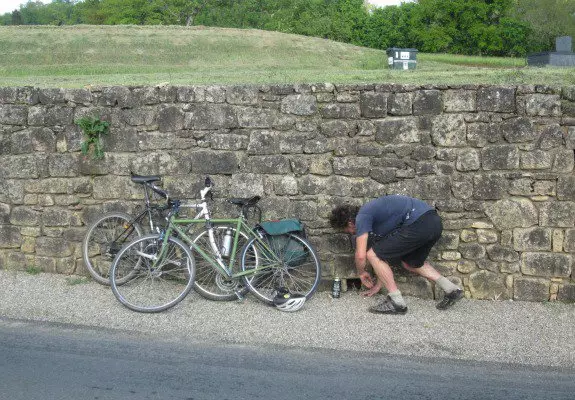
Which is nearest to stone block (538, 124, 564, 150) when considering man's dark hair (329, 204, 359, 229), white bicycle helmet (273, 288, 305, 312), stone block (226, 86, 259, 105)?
man's dark hair (329, 204, 359, 229)

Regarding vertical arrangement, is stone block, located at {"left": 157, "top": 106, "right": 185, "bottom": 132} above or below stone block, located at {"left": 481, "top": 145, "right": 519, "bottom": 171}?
above

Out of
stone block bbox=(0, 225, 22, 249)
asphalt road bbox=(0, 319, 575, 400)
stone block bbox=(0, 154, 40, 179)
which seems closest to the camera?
asphalt road bbox=(0, 319, 575, 400)

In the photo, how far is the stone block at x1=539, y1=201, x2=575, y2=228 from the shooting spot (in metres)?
7.46

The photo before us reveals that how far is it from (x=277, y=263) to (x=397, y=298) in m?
1.37

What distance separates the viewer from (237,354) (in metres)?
6.13

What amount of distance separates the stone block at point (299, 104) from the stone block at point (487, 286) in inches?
103

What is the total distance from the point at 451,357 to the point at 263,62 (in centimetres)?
1348

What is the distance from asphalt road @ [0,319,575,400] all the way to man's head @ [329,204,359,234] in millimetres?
1667

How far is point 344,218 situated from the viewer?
7457 millimetres

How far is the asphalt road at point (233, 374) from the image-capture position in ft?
17.2

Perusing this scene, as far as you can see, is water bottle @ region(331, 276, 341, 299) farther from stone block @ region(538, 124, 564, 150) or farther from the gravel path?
stone block @ region(538, 124, 564, 150)

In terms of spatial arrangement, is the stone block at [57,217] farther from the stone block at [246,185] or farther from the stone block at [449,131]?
the stone block at [449,131]

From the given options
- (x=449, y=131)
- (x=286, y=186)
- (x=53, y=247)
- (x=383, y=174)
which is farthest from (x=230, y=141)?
(x=53, y=247)

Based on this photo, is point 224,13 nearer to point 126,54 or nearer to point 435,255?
point 126,54
